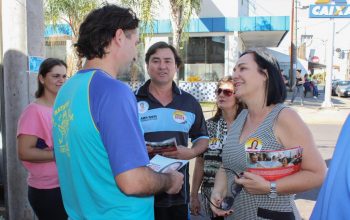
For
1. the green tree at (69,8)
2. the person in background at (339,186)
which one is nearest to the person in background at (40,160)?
the person in background at (339,186)

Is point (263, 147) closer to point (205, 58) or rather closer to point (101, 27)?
point (101, 27)

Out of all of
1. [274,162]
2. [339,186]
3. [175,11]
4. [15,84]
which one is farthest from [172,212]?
[175,11]

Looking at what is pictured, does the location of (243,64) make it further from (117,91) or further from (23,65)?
(23,65)

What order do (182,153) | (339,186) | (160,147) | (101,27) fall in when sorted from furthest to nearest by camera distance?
1. (182,153)
2. (160,147)
3. (101,27)
4. (339,186)

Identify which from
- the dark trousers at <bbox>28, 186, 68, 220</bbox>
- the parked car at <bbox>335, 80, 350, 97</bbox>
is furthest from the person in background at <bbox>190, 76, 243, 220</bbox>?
the parked car at <bbox>335, 80, 350, 97</bbox>

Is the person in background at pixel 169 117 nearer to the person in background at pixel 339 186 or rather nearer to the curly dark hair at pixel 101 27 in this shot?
the curly dark hair at pixel 101 27

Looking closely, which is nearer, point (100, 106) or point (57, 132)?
point (100, 106)

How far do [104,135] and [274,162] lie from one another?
889 millimetres

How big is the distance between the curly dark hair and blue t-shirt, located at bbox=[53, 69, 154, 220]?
13 centimetres

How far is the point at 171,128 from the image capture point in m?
3.20

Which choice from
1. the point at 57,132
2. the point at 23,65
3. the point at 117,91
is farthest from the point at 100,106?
the point at 23,65

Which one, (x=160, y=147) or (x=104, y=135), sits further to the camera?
(x=160, y=147)

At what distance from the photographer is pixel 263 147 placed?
2.22 metres

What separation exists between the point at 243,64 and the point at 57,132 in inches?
47.8
